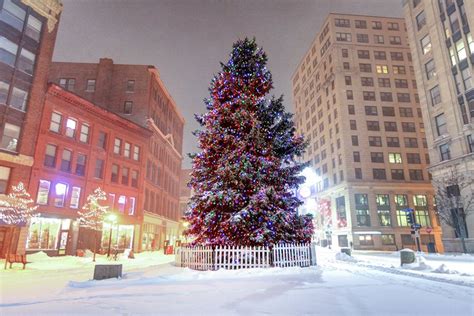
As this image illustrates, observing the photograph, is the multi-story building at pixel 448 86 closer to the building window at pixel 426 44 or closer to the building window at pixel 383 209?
the building window at pixel 426 44

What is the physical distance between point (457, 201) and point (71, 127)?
132ft

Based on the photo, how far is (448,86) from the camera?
33.6m

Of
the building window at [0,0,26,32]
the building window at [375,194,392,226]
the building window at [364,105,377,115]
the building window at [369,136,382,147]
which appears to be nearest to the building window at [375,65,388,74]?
the building window at [364,105,377,115]

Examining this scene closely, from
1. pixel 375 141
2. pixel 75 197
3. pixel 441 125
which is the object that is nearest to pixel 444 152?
pixel 441 125

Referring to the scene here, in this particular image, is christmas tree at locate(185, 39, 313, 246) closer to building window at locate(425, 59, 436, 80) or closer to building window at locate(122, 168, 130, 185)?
building window at locate(122, 168, 130, 185)

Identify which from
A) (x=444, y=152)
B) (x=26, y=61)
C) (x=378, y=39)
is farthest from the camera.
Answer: (x=378, y=39)

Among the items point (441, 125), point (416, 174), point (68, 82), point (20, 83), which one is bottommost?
point (416, 174)

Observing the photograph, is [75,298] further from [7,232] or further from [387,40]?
[387,40]

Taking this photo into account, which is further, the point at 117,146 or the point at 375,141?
the point at 375,141

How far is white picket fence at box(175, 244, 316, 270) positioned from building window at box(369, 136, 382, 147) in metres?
48.1

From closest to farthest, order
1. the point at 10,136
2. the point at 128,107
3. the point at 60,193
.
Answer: the point at 10,136
the point at 60,193
the point at 128,107

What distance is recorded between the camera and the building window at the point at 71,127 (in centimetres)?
3048

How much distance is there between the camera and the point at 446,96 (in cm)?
3388

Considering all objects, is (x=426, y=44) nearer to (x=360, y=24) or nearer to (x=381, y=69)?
(x=381, y=69)
